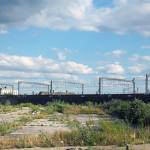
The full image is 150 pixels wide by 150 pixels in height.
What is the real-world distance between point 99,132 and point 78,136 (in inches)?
30.0

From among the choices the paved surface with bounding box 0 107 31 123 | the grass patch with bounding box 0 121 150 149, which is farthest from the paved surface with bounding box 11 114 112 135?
the grass patch with bounding box 0 121 150 149

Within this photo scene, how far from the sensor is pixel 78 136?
1572 cm

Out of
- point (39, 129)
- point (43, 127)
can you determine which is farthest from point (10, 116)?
point (39, 129)

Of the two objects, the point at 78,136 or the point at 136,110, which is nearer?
the point at 78,136

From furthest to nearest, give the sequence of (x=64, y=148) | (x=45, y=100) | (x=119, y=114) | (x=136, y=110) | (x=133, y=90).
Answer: (x=45, y=100) < (x=133, y=90) < (x=119, y=114) < (x=136, y=110) < (x=64, y=148)

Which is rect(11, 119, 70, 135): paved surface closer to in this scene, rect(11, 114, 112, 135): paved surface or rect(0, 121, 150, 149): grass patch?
rect(11, 114, 112, 135): paved surface

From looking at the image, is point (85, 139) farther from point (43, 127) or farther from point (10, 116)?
point (10, 116)

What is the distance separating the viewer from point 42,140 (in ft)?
51.0

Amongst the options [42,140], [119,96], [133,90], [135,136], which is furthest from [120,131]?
[133,90]

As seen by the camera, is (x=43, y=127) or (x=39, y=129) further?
(x=43, y=127)

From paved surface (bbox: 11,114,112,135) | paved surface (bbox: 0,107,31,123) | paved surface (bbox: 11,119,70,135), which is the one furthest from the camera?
paved surface (bbox: 0,107,31,123)

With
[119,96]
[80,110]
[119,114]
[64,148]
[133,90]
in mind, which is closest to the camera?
[64,148]

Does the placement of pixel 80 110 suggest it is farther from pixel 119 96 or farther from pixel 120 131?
pixel 120 131

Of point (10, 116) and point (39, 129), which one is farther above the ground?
point (10, 116)
